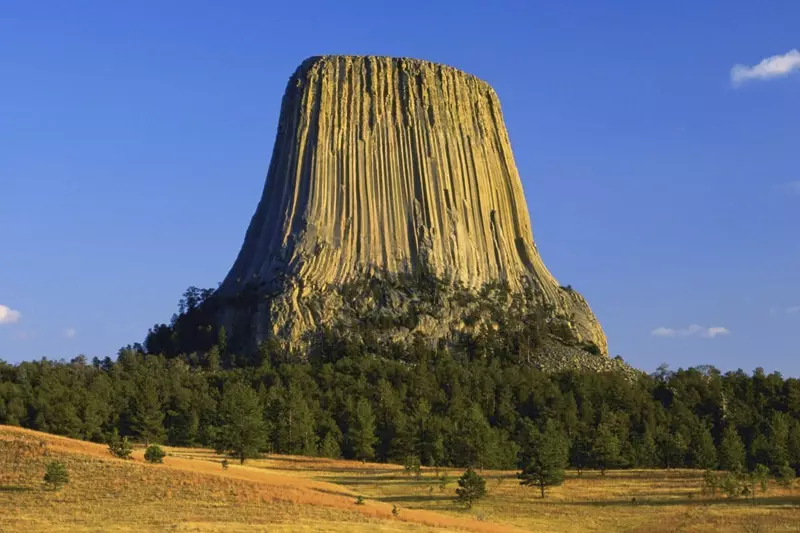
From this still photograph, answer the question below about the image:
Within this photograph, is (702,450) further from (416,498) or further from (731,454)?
(416,498)

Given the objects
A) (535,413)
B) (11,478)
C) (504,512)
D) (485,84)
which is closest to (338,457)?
(535,413)

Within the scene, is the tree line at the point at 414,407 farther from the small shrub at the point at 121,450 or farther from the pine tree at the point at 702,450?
the small shrub at the point at 121,450

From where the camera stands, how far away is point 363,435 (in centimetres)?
7206

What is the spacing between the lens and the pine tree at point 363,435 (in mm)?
72000

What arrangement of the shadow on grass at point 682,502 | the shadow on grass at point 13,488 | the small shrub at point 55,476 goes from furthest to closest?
the shadow on grass at point 682,502
the shadow on grass at point 13,488
the small shrub at point 55,476

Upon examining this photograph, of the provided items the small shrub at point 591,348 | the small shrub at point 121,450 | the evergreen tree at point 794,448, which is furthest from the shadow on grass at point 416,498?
the small shrub at point 591,348

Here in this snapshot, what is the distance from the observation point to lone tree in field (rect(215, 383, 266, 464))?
216 ft

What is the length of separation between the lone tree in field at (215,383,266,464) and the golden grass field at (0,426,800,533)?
389 cm

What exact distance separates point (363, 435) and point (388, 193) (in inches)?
1651

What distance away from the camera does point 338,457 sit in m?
74.5

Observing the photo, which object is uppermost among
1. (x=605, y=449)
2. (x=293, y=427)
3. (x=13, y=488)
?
(x=293, y=427)

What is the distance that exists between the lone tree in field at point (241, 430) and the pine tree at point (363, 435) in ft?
20.0

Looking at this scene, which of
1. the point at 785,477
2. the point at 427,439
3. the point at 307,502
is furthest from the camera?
the point at 427,439

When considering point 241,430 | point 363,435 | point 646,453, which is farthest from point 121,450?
point 646,453
